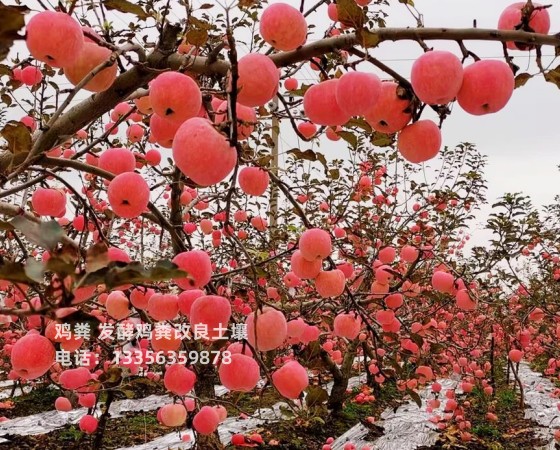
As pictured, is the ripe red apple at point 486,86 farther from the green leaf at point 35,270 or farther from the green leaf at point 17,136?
the green leaf at point 17,136

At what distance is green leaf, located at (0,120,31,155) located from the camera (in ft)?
4.25

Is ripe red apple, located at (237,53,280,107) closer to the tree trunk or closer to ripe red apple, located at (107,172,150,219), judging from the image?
ripe red apple, located at (107,172,150,219)

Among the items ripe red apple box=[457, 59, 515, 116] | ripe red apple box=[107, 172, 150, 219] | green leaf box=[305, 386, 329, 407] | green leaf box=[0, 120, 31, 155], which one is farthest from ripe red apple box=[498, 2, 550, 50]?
green leaf box=[305, 386, 329, 407]

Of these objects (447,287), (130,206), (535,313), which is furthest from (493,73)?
(535,313)

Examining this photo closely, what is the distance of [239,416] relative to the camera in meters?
6.09

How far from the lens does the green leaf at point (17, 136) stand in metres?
1.30

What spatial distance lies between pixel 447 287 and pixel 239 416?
395 centimetres

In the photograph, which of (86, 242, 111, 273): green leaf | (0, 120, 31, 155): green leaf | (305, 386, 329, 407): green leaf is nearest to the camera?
(86, 242, 111, 273): green leaf

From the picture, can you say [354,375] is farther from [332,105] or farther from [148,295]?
[332,105]

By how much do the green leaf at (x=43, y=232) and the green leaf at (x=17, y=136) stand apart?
62cm

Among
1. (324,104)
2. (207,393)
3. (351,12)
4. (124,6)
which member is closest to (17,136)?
(124,6)

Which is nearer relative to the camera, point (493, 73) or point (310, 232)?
point (493, 73)

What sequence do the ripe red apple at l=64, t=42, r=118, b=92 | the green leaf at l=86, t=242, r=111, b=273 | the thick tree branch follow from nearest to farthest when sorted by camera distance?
the green leaf at l=86, t=242, r=111, b=273, the thick tree branch, the ripe red apple at l=64, t=42, r=118, b=92

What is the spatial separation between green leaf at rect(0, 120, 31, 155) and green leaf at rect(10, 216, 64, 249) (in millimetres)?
619
